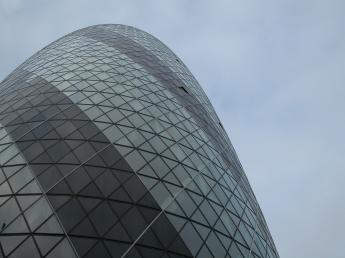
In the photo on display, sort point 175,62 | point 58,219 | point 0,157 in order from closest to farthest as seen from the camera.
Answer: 1. point 58,219
2. point 0,157
3. point 175,62

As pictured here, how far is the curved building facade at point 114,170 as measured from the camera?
17.2 m

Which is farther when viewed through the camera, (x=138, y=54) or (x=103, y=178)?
(x=138, y=54)

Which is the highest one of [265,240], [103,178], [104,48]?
[104,48]

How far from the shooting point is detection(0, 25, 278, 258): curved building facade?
17.2 meters

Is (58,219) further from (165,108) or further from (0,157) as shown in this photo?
(165,108)

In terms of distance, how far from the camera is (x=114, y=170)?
20656 mm

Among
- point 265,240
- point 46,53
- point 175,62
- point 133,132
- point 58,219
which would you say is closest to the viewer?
point 58,219

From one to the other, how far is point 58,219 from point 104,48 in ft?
76.7

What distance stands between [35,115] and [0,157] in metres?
4.49

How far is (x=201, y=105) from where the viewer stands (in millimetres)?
36844

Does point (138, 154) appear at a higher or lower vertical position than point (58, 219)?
higher

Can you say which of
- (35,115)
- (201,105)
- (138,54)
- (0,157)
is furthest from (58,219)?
(138,54)

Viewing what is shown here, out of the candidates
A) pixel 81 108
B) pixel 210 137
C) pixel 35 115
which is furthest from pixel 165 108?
pixel 35 115

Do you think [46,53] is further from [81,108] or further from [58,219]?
[58,219]
